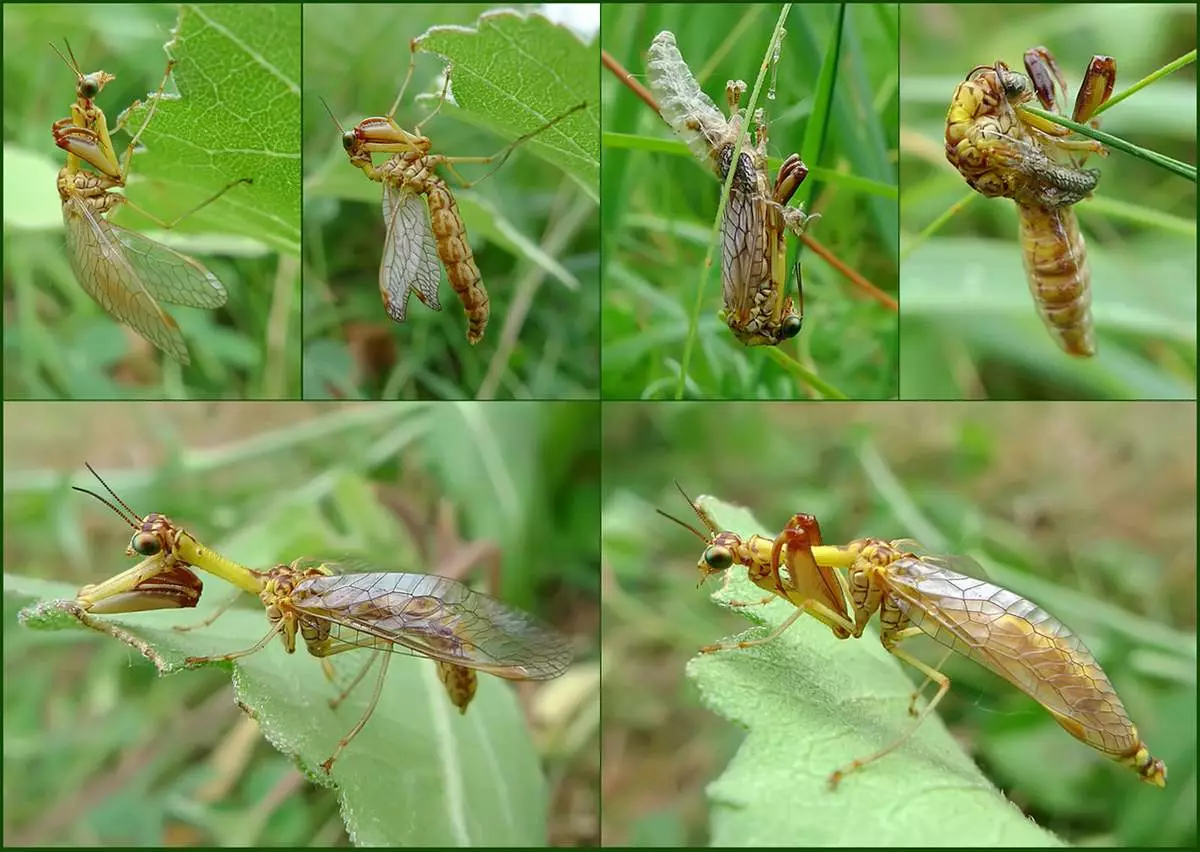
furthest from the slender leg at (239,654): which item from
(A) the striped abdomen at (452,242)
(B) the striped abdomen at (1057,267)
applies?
(B) the striped abdomen at (1057,267)

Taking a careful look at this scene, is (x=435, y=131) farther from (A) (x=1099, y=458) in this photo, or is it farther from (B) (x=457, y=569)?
(A) (x=1099, y=458)

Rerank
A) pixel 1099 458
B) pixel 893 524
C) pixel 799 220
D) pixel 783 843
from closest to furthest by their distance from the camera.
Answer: pixel 783 843 → pixel 799 220 → pixel 893 524 → pixel 1099 458

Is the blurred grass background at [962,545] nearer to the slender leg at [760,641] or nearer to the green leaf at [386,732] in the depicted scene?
the green leaf at [386,732]

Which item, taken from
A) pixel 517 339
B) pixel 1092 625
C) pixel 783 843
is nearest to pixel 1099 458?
pixel 1092 625

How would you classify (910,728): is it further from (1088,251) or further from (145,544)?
(1088,251)

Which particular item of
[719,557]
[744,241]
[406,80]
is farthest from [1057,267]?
[406,80]
